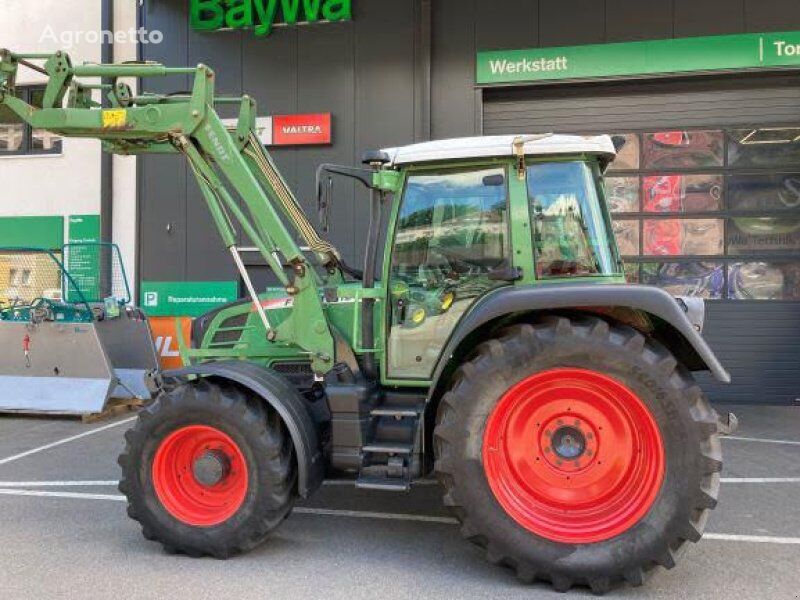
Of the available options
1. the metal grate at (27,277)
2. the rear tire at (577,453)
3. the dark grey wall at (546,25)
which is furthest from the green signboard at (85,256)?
the rear tire at (577,453)

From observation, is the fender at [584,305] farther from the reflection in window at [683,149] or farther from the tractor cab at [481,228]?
the reflection in window at [683,149]

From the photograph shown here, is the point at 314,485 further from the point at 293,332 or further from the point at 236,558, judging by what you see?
the point at 293,332

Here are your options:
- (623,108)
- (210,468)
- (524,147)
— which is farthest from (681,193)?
(210,468)

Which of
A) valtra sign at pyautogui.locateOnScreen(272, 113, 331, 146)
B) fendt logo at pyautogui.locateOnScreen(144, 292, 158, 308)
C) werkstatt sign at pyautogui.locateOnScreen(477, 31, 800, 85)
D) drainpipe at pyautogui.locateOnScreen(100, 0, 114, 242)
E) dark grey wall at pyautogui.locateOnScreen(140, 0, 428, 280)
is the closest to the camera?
werkstatt sign at pyautogui.locateOnScreen(477, 31, 800, 85)

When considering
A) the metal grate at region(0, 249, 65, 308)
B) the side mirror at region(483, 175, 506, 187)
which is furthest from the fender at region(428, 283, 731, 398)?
the metal grate at region(0, 249, 65, 308)

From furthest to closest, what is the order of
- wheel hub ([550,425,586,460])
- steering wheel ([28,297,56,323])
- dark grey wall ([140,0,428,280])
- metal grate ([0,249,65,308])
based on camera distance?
dark grey wall ([140,0,428,280]) < metal grate ([0,249,65,308]) < steering wheel ([28,297,56,323]) < wheel hub ([550,425,586,460])

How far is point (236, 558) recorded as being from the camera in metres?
3.55

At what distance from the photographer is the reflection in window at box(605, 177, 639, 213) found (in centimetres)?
857

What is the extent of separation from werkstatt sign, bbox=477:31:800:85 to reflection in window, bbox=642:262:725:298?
2.40 meters

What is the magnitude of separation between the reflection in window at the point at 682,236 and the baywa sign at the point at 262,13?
16.1 ft

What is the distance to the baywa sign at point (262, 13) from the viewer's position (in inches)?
347

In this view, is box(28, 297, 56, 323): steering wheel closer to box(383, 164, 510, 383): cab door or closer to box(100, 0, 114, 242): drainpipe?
box(100, 0, 114, 242): drainpipe

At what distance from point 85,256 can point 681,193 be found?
8265 millimetres

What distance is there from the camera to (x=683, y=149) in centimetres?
842
